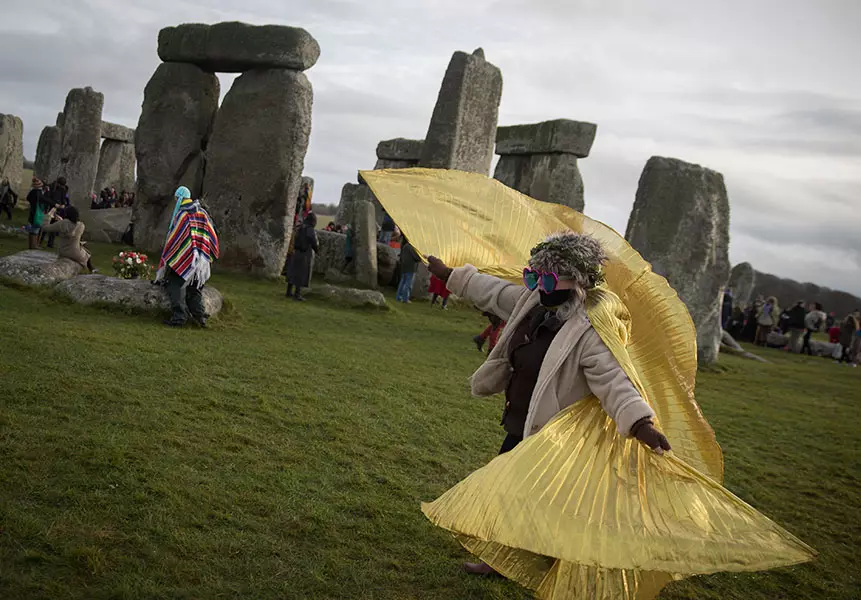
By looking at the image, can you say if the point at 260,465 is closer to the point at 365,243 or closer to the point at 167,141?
the point at 365,243

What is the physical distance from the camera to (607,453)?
346 cm

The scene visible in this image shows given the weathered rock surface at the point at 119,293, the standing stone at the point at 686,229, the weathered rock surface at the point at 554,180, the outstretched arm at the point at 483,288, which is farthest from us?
the weathered rock surface at the point at 554,180

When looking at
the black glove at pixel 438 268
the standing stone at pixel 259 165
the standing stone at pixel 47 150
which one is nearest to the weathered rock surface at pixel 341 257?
the standing stone at pixel 259 165

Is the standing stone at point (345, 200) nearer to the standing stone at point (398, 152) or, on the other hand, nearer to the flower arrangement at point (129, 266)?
the standing stone at point (398, 152)

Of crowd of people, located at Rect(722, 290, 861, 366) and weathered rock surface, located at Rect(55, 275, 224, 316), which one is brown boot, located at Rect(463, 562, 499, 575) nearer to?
weathered rock surface, located at Rect(55, 275, 224, 316)

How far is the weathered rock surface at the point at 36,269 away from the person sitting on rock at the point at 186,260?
1.97 m

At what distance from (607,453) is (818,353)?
21.4 metres

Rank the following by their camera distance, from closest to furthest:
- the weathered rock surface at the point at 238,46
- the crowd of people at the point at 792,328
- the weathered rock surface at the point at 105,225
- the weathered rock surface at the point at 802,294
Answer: the weathered rock surface at the point at 238,46 → the weathered rock surface at the point at 105,225 → the crowd of people at the point at 792,328 → the weathered rock surface at the point at 802,294

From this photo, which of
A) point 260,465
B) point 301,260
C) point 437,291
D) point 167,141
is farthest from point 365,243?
point 260,465

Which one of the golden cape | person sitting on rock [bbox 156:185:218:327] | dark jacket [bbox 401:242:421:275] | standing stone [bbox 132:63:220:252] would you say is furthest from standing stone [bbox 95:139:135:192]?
the golden cape

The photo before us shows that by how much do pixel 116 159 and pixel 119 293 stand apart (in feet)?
76.7

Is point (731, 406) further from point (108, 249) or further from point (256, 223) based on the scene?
point (108, 249)

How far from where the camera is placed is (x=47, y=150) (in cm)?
2980

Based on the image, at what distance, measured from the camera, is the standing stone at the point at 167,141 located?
668 inches
